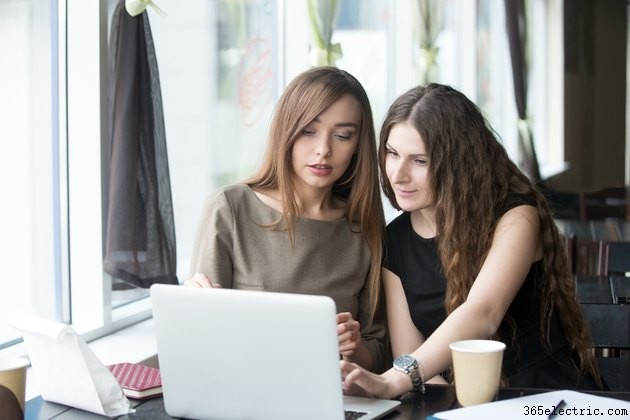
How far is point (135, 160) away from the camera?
2.28m

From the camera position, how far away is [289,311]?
1363 millimetres

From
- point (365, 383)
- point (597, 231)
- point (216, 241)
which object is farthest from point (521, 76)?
point (365, 383)

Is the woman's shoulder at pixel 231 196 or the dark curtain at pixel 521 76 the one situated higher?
the dark curtain at pixel 521 76

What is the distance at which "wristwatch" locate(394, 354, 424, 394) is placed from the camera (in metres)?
1.65

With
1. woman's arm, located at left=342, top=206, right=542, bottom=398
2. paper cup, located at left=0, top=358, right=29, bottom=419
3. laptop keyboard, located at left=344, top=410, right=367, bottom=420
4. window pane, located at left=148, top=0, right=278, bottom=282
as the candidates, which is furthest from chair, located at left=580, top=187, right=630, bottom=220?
paper cup, located at left=0, top=358, right=29, bottom=419

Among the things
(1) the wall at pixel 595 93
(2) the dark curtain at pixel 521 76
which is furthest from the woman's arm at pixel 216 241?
(1) the wall at pixel 595 93

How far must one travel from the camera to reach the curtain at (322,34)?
3.85m

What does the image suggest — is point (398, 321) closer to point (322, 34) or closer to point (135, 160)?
point (135, 160)

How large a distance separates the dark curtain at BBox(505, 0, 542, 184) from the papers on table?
5738 mm

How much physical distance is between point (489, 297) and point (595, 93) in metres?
8.10

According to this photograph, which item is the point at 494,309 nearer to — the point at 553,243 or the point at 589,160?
the point at 553,243

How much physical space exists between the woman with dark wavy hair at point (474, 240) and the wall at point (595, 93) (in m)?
7.43

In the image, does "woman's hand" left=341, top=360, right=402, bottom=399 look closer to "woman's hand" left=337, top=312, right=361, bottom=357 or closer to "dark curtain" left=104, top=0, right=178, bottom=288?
"woman's hand" left=337, top=312, right=361, bottom=357

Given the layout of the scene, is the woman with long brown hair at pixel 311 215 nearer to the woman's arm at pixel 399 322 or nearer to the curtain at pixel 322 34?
the woman's arm at pixel 399 322
